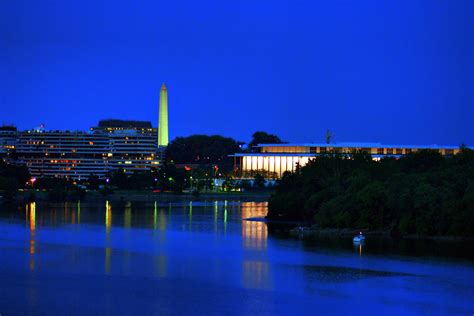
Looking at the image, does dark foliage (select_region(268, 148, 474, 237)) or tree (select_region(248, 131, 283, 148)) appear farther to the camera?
tree (select_region(248, 131, 283, 148))

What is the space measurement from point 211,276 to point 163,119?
135722 millimetres

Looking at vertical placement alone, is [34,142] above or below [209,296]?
above

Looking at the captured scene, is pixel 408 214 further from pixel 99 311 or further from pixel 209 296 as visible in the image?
pixel 99 311

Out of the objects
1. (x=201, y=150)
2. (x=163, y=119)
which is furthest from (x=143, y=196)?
(x=201, y=150)

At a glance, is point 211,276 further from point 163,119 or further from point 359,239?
point 163,119

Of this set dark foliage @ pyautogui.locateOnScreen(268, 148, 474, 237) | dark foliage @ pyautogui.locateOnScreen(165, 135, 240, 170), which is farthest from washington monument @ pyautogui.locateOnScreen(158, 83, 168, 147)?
dark foliage @ pyautogui.locateOnScreen(268, 148, 474, 237)

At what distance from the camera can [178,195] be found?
117438mm

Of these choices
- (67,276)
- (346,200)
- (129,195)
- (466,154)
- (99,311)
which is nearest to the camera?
(99,311)

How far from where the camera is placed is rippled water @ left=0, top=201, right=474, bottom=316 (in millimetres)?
31609

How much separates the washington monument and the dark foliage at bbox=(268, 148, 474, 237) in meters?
98.7

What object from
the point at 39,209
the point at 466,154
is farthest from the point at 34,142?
the point at 466,154

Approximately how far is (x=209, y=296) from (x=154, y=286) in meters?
2.94

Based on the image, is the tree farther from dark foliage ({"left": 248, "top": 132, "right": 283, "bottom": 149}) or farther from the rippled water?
the rippled water

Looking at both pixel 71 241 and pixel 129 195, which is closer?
pixel 71 241
